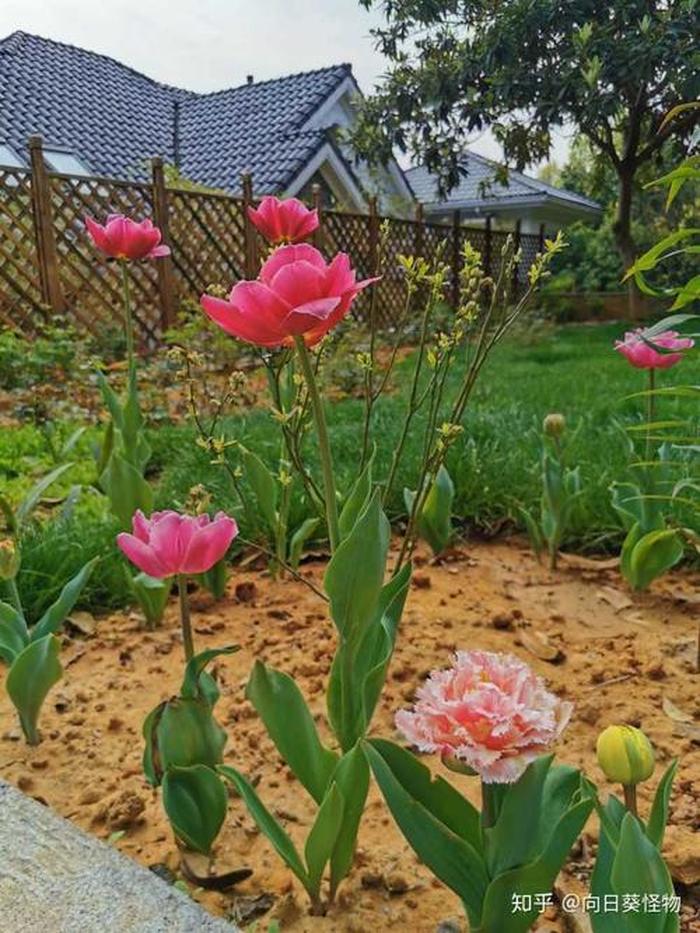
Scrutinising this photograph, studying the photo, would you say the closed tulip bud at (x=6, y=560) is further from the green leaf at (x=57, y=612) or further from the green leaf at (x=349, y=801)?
the green leaf at (x=349, y=801)

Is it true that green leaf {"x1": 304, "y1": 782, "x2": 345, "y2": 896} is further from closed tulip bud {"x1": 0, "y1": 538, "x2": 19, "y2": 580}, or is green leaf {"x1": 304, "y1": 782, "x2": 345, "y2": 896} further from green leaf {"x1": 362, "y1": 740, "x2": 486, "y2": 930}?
closed tulip bud {"x1": 0, "y1": 538, "x2": 19, "y2": 580}

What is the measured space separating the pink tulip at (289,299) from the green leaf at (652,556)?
4.00 feet

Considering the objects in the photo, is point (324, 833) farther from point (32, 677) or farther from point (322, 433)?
point (32, 677)

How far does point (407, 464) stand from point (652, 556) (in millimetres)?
998

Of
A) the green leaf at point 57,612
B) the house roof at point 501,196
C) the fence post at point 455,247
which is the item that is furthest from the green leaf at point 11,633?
the house roof at point 501,196

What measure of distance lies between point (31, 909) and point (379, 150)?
11.5 m

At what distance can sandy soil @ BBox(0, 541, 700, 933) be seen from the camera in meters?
1.06

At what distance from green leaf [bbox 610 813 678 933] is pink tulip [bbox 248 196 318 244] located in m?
1.12

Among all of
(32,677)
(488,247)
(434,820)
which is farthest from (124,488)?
(488,247)

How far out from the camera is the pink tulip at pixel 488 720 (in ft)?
2.18

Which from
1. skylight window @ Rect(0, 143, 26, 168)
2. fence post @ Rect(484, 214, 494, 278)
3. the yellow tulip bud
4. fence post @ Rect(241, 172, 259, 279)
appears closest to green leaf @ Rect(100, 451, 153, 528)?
the yellow tulip bud

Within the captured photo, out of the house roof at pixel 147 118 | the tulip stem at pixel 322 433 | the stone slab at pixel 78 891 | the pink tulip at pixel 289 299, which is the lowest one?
the stone slab at pixel 78 891

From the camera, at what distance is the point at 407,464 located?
2.79 m

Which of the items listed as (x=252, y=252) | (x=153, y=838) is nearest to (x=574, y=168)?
(x=252, y=252)
